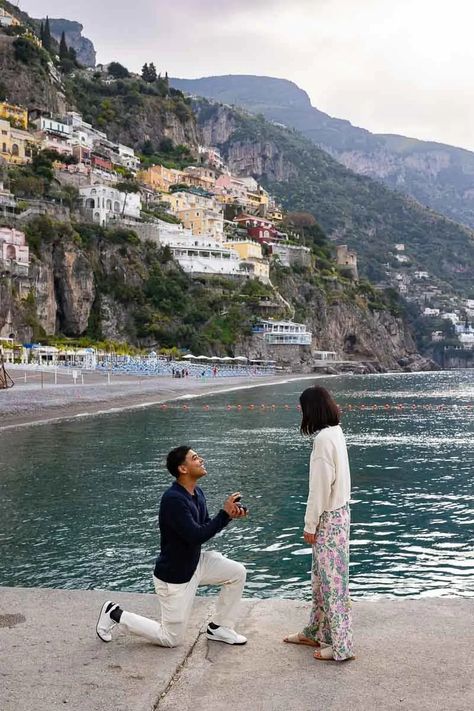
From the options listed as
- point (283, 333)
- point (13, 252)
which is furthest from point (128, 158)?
point (13, 252)

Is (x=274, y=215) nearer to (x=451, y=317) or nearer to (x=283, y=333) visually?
(x=283, y=333)

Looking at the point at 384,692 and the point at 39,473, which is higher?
the point at 384,692

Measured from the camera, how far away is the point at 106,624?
4.99 meters

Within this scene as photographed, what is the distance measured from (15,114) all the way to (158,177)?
101 feet

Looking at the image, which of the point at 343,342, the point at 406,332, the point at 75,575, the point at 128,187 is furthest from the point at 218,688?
the point at 406,332

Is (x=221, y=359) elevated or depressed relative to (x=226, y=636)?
elevated

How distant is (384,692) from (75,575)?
609cm

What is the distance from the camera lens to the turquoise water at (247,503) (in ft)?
30.8

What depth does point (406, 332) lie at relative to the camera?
14712 centimetres

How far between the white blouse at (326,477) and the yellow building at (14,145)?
98.9 m

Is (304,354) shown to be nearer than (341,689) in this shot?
No

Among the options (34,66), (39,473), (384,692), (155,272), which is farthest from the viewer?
(34,66)

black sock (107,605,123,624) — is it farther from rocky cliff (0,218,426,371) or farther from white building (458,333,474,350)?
white building (458,333,474,350)

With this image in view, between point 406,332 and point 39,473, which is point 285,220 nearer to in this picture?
point 406,332
